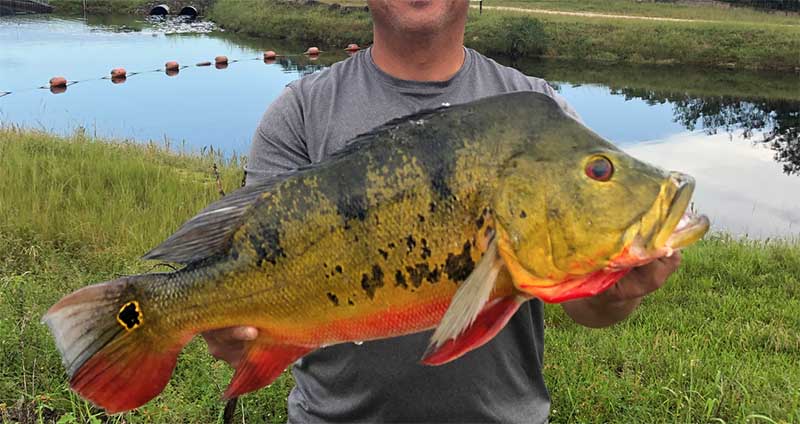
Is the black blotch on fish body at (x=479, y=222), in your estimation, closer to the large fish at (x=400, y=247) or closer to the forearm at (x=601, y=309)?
the large fish at (x=400, y=247)

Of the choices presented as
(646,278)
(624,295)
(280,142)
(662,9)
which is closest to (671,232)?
(646,278)

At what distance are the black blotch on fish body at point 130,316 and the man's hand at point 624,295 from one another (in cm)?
124

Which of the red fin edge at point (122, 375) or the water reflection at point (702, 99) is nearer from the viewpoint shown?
the red fin edge at point (122, 375)

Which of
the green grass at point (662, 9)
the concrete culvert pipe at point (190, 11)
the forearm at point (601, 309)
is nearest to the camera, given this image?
the forearm at point (601, 309)

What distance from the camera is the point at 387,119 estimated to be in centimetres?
232

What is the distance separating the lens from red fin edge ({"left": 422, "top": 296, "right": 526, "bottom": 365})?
1562 mm

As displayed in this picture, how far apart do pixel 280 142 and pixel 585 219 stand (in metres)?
1.19

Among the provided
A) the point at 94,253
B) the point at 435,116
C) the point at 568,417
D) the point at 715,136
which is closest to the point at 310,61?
the point at 715,136

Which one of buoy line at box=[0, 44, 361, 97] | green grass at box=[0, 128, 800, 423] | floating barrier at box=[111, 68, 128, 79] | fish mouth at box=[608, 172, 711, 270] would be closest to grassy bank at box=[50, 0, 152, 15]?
buoy line at box=[0, 44, 361, 97]

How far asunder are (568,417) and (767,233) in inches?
337

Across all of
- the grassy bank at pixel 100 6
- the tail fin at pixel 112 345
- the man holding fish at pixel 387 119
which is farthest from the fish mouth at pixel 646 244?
the grassy bank at pixel 100 6

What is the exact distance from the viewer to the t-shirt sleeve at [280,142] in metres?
2.35

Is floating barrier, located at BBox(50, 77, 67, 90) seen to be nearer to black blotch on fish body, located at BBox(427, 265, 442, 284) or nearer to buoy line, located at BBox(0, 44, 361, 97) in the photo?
buoy line, located at BBox(0, 44, 361, 97)

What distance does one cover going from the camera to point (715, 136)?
18047mm
